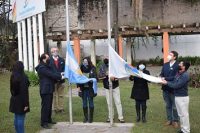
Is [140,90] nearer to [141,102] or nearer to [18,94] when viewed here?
[141,102]

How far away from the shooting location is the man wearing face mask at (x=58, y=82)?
12.0 meters

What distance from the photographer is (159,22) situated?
27.4 metres

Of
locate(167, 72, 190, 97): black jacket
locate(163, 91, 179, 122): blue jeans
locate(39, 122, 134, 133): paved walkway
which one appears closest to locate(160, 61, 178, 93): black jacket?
locate(163, 91, 179, 122): blue jeans

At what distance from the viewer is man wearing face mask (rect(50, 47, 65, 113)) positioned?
12.0 metres

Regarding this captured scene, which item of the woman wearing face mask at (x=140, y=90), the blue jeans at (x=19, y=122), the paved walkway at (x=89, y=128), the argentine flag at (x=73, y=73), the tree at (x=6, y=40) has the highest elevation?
the tree at (x=6, y=40)

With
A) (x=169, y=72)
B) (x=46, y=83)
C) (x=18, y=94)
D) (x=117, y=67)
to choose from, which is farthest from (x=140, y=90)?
(x=18, y=94)

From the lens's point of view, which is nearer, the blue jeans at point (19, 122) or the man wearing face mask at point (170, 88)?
the blue jeans at point (19, 122)

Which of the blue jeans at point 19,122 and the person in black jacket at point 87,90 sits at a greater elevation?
the person in black jacket at point 87,90

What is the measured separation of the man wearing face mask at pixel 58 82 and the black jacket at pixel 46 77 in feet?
1.47

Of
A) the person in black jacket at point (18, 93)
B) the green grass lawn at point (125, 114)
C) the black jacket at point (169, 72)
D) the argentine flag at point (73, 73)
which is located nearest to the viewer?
the person in black jacket at point (18, 93)

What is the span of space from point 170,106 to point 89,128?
2113 mm

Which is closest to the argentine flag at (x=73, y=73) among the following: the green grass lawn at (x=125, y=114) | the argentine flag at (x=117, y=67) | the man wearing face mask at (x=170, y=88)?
the argentine flag at (x=117, y=67)

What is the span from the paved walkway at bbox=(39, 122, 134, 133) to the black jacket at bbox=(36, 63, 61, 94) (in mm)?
970

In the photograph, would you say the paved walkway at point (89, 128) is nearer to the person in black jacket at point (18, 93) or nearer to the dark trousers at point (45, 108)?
the dark trousers at point (45, 108)
